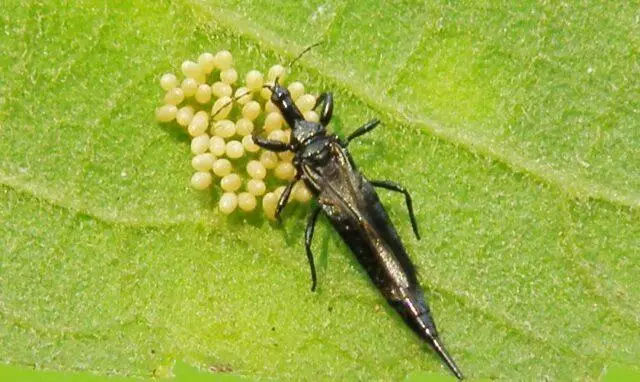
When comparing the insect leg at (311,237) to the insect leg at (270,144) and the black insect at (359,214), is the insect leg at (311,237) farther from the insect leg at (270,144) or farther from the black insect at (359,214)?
the insect leg at (270,144)

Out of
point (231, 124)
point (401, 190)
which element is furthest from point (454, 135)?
point (231, 124)

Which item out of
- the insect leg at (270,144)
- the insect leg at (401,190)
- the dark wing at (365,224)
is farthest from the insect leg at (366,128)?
the insect leg at (270,144)

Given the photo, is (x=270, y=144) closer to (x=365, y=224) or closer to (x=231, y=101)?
(x=231, y=101)

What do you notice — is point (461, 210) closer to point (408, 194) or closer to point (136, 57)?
point (408, 194)

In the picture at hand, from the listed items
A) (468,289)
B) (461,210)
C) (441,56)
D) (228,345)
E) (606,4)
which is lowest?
(228,345)

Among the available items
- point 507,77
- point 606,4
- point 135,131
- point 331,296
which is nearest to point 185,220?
point 135,131

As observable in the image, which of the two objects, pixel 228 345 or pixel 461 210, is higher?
pixel 461 210
